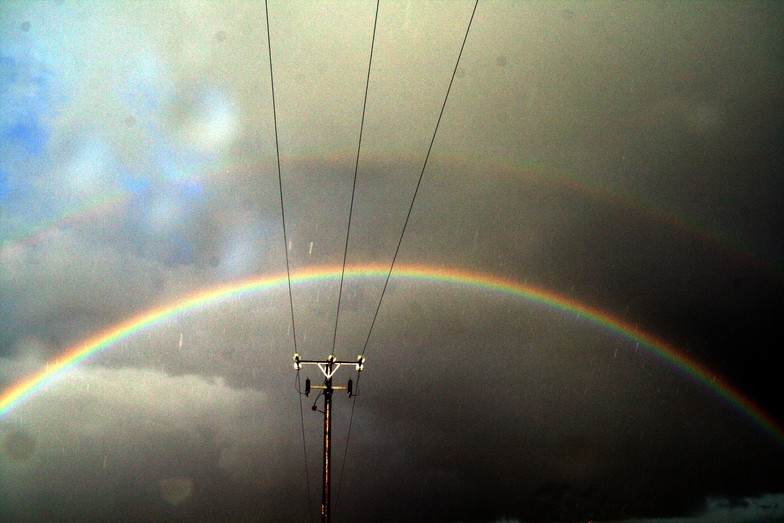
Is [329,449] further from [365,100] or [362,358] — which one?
[365,100]

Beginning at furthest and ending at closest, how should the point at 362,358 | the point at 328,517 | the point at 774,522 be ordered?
the point at 774,522 → the point at 362,358 → the point at 328,517

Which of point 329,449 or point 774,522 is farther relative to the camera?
point 774,522

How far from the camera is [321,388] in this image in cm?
2648

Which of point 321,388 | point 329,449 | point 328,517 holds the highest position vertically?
point 321,388

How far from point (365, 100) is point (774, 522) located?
12016 cm

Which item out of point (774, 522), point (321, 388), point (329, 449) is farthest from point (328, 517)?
point (774, 522)

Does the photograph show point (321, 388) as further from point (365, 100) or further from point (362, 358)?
point (365, 100)

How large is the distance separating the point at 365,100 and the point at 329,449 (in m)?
13.5

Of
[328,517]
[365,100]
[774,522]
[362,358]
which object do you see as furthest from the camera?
[774,522]

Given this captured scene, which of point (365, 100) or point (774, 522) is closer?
point (365, 100)

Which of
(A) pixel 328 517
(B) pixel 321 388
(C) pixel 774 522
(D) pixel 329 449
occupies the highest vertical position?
(C) pixel 774 522

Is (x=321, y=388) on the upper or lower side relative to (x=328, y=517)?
upper

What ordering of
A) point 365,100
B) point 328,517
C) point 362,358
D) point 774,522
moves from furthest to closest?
point 774,522, point 362,358, point 328,517, point 365,100

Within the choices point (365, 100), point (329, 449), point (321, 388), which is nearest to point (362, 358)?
point (321, 388)
